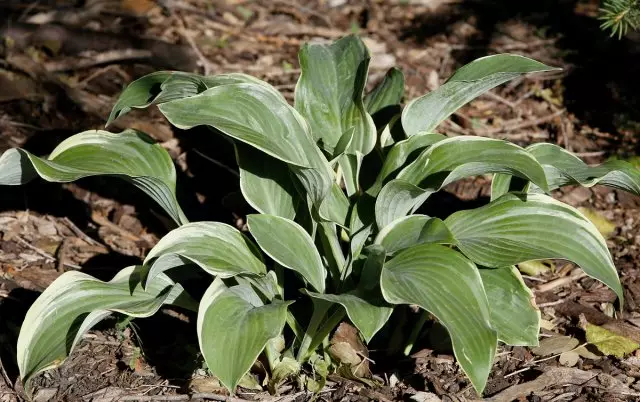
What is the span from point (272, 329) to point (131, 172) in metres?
0.66

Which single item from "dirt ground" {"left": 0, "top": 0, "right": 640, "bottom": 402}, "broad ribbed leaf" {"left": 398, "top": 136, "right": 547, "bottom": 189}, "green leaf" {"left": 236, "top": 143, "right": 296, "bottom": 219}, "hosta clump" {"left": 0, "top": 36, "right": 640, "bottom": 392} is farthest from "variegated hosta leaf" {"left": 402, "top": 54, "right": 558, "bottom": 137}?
"dirt ground" {"left": 0, "top": 0, "right": 640, "bottom": 402}

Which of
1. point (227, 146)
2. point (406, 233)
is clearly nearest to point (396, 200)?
point (406, 233)

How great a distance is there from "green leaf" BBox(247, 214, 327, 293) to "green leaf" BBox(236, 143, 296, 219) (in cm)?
16

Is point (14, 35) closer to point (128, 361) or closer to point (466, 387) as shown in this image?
point (128, 361)

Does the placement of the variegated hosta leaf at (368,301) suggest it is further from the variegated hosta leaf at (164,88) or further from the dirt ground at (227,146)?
the variegated hosta leaf at (164,88)

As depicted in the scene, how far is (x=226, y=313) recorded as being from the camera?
7.16 ft

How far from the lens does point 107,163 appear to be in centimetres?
241

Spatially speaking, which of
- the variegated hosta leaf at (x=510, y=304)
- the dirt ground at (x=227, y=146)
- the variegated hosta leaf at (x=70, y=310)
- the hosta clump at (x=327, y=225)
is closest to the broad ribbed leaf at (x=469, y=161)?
the hosta clump at (x=327, y=225)

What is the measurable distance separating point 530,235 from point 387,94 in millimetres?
738

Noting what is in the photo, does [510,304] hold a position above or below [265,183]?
below

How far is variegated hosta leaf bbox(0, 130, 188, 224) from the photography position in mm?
2268

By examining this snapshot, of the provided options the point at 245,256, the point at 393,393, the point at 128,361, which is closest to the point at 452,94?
the point at 245,256

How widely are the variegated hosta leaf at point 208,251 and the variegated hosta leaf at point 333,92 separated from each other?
38cm

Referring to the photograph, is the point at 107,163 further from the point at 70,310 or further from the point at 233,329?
the point at 233,329
